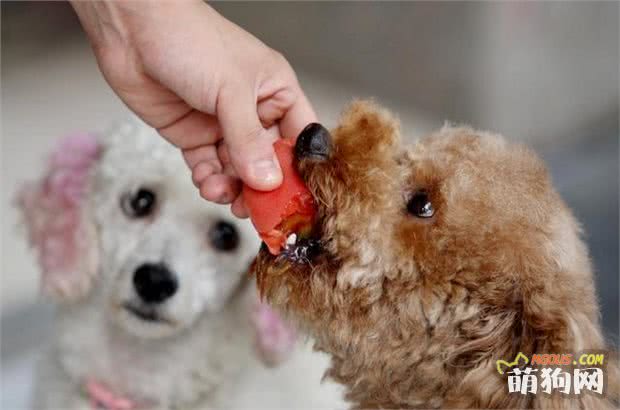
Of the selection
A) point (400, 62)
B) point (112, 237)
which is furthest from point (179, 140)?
point (400, 62)

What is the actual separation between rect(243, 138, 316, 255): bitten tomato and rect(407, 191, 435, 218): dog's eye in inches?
4.6

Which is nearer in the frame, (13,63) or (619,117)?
(619,117)

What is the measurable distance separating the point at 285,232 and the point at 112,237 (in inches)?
21.2

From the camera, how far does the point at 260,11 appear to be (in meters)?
2.44

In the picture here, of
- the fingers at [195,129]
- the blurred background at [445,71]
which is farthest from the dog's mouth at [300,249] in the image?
the blurred background at [445,71]

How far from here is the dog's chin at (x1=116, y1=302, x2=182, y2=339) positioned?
1311mm

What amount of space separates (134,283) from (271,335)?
269 millimetres

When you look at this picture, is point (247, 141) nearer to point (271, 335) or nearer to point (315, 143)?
point (315, 143)

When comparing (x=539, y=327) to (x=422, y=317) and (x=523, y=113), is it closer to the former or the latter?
(x=422, y=317)

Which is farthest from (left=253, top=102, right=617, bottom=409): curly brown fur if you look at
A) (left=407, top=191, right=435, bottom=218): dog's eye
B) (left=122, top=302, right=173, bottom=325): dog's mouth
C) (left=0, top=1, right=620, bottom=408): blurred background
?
(left=0, top=1, right=620, bottom=408): blurred background

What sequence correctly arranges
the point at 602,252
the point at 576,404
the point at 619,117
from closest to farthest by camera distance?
the point at 576,404 < the point at 602,252 < the point at 619,117

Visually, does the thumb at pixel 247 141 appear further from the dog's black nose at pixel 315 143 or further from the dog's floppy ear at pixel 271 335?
the dog's floppy ear at pixel 271 335

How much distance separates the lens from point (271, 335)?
1432mm

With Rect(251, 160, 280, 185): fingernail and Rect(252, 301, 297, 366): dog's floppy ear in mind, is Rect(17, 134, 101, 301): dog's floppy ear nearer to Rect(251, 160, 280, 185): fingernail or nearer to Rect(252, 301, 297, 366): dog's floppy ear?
Rect(252, 301, 297, 366): dog's floppy ear
